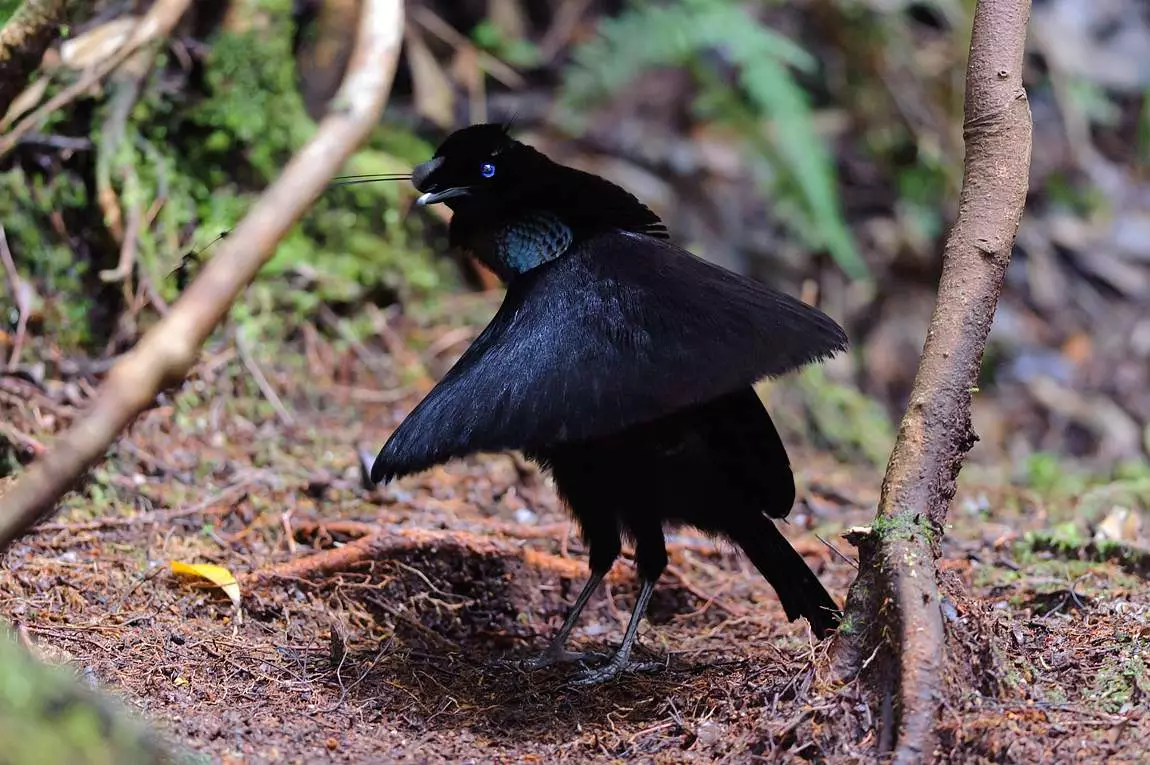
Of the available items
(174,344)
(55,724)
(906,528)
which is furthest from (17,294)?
(906,528)

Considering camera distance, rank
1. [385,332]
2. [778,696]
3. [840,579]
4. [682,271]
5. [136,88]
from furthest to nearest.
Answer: [385,332]
[136,88]
[840,579]
[682,271]
[778,696]

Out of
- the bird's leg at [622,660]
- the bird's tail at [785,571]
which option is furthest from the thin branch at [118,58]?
the bird's tail at [785,571]

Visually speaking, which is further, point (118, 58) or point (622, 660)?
point (118, 58)

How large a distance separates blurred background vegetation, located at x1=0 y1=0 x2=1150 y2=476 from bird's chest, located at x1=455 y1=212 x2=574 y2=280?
1.72m

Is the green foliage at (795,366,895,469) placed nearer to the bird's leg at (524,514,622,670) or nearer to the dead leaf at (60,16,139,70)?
the bird's leg at (524,514,622,670)

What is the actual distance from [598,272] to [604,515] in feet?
2.33

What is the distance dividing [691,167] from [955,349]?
523cm

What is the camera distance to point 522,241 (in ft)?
11.1

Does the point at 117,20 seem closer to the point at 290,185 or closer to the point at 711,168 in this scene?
the point at 290,185

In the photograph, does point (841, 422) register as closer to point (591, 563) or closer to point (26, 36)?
point (591, 563)

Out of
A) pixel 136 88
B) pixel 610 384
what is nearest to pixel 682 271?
pixel 610 384

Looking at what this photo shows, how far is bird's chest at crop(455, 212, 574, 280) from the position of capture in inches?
131

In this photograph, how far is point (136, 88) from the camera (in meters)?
4.87

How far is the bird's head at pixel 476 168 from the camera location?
3.46m
